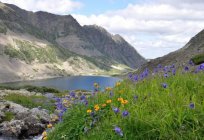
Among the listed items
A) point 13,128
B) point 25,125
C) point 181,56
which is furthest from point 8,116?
point 181,56

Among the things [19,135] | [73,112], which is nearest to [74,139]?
[73,112]

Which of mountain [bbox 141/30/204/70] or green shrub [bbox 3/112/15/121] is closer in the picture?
green shrub [bbox 3/112/15/121]

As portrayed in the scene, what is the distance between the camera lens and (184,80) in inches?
390

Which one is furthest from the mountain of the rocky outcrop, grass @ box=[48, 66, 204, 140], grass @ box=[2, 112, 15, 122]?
grass @ box=[48, 66, 204, 140]

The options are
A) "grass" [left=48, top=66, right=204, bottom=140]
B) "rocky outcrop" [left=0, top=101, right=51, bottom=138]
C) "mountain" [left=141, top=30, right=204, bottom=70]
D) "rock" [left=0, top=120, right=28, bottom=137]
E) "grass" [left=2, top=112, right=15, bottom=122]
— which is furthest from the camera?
"mountain" [left=141, top=30, right=204, bottom=70]

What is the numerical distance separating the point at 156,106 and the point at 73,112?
2.54 m

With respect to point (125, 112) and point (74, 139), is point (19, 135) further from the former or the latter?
point (125, 112)

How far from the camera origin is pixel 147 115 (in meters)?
7.69

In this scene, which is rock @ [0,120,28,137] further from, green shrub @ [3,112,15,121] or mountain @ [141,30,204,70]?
mountain @ [141,30,204,70]

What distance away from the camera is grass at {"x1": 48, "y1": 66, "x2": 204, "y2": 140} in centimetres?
714

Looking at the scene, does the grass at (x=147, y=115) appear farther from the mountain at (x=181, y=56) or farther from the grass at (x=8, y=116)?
the mountain at (x=181, y=56)

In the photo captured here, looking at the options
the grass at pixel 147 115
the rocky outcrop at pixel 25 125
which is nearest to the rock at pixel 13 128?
the rocky outcrop at pixel 25 125

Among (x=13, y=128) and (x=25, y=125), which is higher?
(x=25, y=125)

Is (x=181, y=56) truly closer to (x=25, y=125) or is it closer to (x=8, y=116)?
(x=8, y=116)
